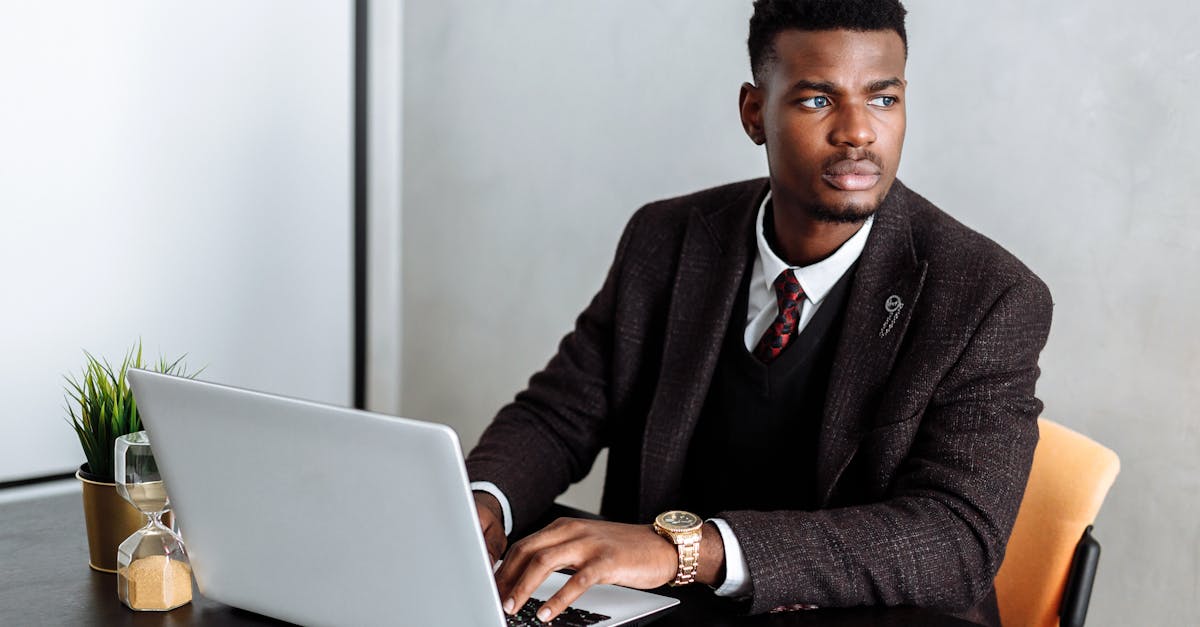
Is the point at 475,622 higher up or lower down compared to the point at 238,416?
lower down

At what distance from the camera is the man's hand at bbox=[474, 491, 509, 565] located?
144 centimetres

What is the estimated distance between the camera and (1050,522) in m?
1.54

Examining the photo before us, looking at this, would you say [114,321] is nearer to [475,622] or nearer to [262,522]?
[262,522]

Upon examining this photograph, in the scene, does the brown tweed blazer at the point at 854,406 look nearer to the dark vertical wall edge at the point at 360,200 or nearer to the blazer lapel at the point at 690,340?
the blazer lapel at the point at 690,340

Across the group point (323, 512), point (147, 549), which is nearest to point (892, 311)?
point (323, 512)

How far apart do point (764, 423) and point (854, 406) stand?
0.54 ft

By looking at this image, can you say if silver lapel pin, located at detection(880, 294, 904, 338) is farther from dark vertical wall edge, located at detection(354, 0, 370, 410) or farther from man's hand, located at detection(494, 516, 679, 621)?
dark vertical wall edge, located at detection(354, 0, 370, 410)

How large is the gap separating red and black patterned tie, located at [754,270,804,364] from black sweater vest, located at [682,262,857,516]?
13 mm

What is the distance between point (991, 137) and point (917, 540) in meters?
1.02

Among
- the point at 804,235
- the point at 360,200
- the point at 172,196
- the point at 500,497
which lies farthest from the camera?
the point at 360,200

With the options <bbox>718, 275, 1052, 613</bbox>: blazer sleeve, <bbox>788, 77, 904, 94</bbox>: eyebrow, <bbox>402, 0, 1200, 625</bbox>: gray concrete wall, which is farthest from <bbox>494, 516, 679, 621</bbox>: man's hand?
<bbox>402, 0, 1200, 625</bbox>: gray concrete wall

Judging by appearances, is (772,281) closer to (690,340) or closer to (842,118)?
(690,340)

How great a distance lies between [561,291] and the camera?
2809 millimetres

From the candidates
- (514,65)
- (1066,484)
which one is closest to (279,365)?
(514,65)
